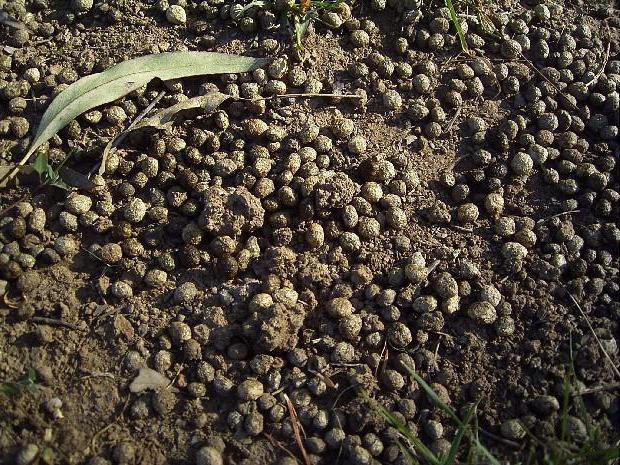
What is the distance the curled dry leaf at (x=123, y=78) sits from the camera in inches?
83.2

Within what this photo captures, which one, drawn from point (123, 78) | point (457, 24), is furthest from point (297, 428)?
point (457, 24)

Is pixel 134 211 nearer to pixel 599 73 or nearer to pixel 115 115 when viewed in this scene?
pixel 115 115

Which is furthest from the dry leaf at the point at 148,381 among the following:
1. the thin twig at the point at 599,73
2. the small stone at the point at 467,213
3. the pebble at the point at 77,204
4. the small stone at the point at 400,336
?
the thin twig at the point at 599,73

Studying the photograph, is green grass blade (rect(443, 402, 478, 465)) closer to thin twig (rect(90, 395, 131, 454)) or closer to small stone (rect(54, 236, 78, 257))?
thin twig (rect(90, 395, 131, 454))

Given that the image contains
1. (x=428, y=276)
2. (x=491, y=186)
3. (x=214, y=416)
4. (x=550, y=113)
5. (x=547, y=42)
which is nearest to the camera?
(x=214, y=416)

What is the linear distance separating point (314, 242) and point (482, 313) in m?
0.60

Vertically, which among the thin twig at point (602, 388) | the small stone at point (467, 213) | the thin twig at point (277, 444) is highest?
the small stone at point (467, 213)

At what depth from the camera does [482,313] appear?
1.94m

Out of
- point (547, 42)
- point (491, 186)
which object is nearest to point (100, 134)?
point (491, 186)

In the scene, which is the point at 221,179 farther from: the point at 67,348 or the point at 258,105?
the point at 67,348

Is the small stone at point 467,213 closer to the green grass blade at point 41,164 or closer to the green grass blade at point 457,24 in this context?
the green grass blade at point 457,24

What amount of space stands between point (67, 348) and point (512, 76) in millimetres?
1918

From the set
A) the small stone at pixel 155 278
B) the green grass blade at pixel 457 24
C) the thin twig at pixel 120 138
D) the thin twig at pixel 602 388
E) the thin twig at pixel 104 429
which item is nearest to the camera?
the thin twig at pixel 104 429

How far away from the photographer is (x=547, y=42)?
2488 millimetres
